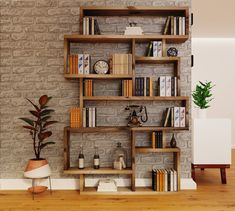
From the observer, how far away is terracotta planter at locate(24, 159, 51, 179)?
11.5 ft

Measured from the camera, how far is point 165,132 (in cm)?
388

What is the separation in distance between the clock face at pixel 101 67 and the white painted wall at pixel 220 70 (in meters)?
4.02

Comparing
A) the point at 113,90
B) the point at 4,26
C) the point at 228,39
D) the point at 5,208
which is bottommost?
the point at 5,208

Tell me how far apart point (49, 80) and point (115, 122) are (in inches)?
36.4

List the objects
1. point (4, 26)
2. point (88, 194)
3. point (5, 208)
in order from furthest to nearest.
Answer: point (4, 26), point (88, 194), point (5, 208)

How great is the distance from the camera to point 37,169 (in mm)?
3508

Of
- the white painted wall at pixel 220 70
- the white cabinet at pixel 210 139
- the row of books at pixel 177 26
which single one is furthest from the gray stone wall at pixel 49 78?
the white painted wall at pixel 220 70

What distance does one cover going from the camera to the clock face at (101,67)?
3.75 metres

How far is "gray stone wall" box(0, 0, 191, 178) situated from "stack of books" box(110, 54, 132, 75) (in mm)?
279

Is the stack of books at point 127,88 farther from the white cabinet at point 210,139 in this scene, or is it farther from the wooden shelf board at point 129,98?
the white cabinet at point 210,139

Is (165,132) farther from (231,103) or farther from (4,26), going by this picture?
(231,103)

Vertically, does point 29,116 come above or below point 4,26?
below

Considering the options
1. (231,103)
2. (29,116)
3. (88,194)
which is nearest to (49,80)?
(29,116)

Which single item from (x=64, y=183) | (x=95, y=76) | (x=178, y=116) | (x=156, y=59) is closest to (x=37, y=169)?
(x=64, y=183)
